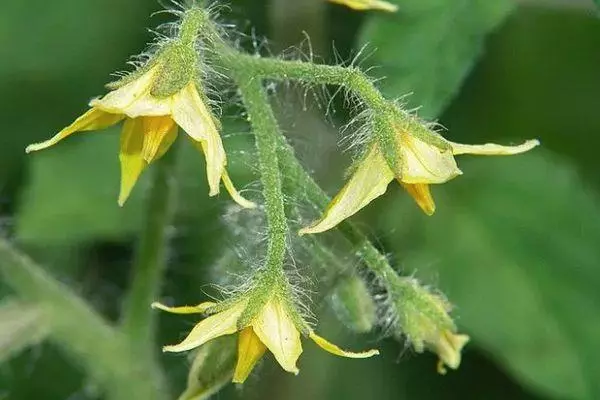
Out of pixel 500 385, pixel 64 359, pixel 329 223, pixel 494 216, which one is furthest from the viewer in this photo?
pixel 64 359

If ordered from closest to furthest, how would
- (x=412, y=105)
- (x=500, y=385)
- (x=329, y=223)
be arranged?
1. (x=329, y=223)
2. (x=412, y=105)
3. (x=500, y=385)

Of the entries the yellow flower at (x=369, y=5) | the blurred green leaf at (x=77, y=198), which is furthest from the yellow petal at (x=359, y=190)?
the blurred green leaf at (x=77, y=198)

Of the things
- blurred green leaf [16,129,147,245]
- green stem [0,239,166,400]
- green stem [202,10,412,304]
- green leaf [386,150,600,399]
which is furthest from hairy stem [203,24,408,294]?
blurred green leaf [16,129,147,245]

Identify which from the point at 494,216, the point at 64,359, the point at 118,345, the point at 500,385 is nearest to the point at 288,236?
the point at 118,345

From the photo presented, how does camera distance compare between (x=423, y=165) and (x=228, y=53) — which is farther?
(x=228, y=53)

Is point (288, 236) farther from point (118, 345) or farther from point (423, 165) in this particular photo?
point (118, 345)

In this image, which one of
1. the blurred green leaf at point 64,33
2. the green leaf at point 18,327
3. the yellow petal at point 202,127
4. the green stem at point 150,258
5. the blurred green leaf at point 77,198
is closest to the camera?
the yellow petal at point 202,127

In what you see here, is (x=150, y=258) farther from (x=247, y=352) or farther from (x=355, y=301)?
(x=247, y=352)

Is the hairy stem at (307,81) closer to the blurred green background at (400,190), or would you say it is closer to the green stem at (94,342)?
the blurred green background at (400,190)

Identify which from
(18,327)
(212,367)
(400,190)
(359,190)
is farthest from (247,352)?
(400,190)
